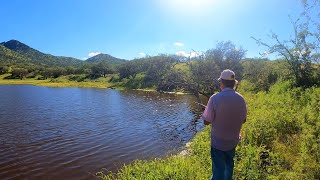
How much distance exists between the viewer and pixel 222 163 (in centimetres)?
619

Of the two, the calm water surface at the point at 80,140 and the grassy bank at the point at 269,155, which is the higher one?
the grassy bank at the point at 269,155

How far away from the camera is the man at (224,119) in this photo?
5.97m

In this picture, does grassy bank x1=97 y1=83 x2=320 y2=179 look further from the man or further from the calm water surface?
the calm water surface

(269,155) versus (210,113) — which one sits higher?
(210,113)

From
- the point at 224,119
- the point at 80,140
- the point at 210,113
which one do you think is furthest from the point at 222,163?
the point at 80,140

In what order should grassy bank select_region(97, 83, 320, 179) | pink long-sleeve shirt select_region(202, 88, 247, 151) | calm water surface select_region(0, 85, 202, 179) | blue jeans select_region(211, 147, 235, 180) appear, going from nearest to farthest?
pink long-sleeve shirt select_region(202, 88, 247, 151) → blue jeans select_region(211, 147, 235, 180) → grassy bank select_region(97, 83, 320, 179) → calm water surface select_region(0, 85, 202, 179)

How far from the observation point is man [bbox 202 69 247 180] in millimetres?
5973

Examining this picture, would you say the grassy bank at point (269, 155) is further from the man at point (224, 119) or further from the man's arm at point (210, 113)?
the man's arm at point (210, 113)

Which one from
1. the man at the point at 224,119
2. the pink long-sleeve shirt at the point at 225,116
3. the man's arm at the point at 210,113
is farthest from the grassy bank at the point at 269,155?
the man's arm at the point at 210,113

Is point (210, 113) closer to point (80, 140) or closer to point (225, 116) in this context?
point (225, 116)

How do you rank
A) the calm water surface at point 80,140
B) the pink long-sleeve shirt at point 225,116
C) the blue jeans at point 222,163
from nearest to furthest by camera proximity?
the pink long-sleeve shirt at point 225,116 → the blue jeans at point 222,163 → the calm water surface at point 80,140

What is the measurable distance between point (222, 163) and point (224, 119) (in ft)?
3.18

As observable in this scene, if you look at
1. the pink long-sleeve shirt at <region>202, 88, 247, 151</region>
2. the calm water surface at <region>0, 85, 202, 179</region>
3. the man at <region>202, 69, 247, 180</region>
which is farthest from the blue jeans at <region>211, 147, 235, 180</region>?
the calm water surface at <region>0, 85, 202, 179</region>

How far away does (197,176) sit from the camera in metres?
8.01
